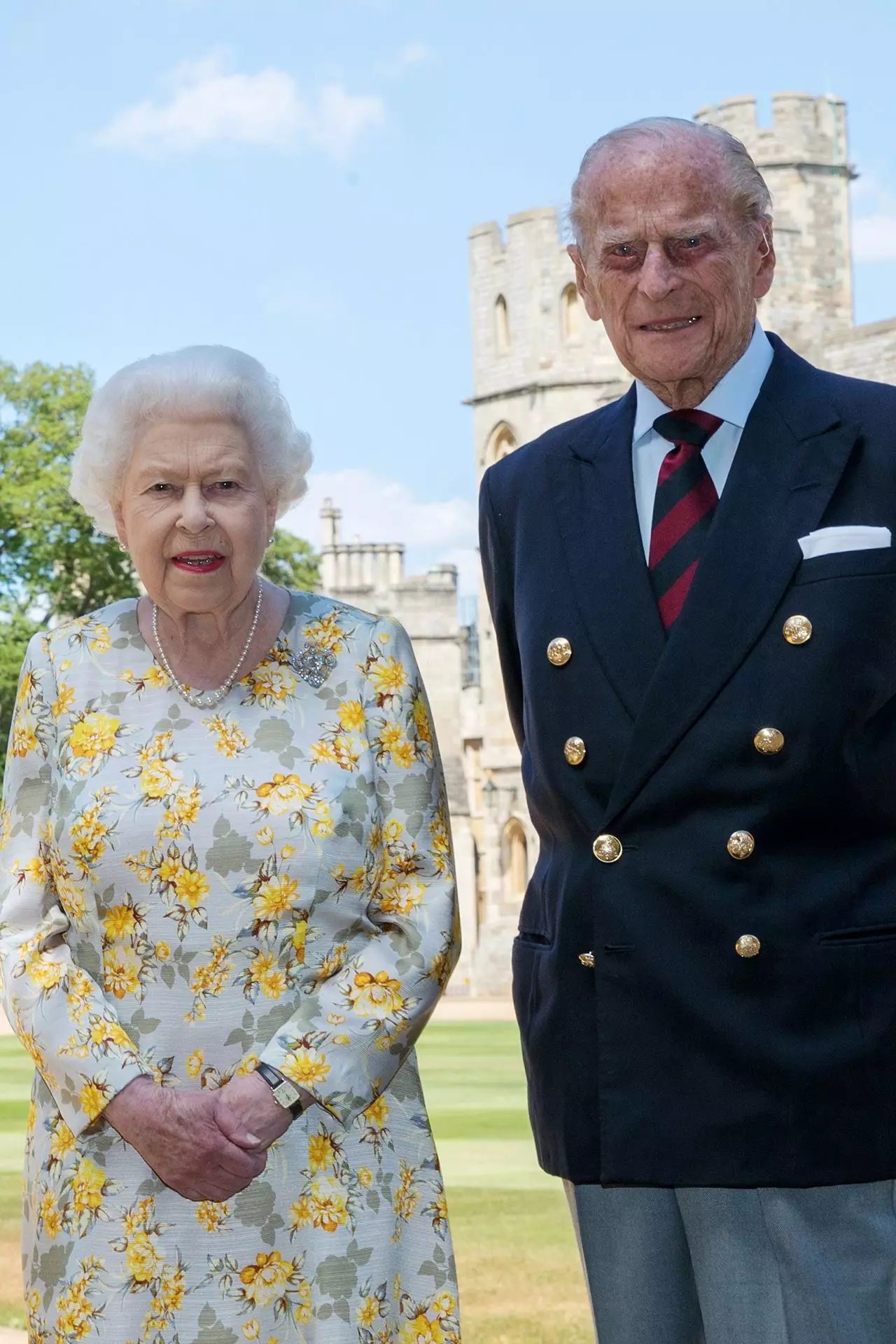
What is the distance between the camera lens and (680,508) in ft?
10.0

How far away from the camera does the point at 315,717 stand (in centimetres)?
340

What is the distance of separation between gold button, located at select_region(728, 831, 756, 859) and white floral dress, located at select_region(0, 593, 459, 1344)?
693mm

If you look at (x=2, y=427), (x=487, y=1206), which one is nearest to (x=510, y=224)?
(x=2, y=427)

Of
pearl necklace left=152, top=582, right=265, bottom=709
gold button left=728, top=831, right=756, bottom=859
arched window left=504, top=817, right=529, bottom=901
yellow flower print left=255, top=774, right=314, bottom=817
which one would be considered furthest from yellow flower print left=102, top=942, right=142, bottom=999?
arched window left=504, top=817, right=529, bottom=901

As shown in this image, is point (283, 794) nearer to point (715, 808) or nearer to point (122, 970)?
point (122, 970)

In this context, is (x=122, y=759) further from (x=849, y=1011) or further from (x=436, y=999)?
(x=849, y=1011)

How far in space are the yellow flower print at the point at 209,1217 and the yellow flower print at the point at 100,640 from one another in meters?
1.02

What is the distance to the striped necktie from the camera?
119 inches

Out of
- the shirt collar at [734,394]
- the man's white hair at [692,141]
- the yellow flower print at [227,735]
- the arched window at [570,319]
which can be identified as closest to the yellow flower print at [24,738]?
the yellow flower print at [227,735]

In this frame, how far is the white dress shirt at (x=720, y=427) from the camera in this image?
310 centimetres

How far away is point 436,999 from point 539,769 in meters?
0.57

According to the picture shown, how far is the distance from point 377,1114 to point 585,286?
1513 millimetres

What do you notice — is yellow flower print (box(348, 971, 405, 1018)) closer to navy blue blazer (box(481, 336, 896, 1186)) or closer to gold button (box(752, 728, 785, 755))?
navy blue blazer (box(481, 336, 896, 1186))

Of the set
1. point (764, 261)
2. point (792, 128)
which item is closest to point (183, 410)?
point (764, 261)
